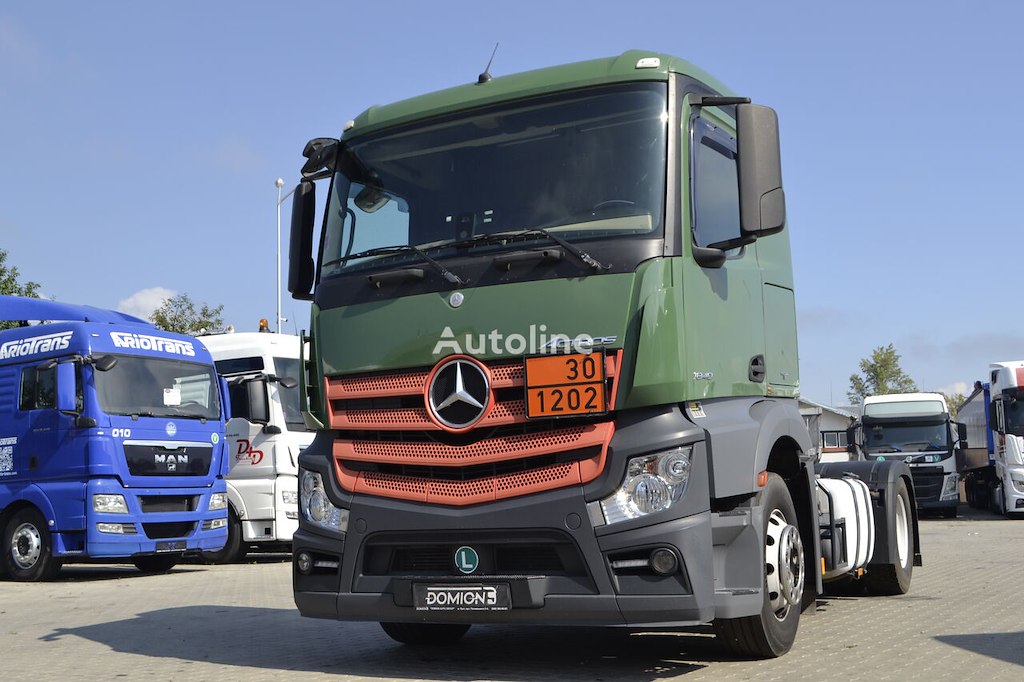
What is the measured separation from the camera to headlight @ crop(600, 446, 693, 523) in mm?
6312

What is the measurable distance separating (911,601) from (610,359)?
17.6 feet

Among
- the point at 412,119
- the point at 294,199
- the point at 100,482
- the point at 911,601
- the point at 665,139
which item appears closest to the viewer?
the point at 665,139

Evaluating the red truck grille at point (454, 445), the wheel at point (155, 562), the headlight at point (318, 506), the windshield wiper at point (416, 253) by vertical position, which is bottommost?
the wheel at point (155, 562)

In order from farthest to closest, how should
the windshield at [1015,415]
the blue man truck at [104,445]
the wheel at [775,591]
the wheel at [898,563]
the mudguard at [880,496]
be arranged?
the windshield at [1015,415] < the blue man truck at [104,445] < the wheel at [898,563] < the mudguard at [880,496] < the wheel at [775,591]

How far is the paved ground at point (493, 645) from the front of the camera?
7023 mm

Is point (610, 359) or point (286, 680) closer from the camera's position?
point (610, 359)

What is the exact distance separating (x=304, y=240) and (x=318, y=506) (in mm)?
1760

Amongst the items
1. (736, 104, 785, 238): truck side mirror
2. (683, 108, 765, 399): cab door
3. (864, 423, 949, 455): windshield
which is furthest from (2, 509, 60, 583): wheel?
(864, 423, 949, 455): windshield

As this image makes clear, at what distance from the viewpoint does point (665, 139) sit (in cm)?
675

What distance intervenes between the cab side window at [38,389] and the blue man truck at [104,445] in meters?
0.01

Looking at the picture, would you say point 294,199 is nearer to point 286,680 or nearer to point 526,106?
point 526,106

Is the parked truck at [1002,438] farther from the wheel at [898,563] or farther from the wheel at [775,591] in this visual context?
the wheel at [775,591]

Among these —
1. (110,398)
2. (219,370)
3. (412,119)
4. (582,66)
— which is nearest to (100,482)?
(110,398)
